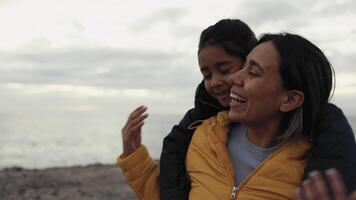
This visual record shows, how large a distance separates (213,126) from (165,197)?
481 millimetres

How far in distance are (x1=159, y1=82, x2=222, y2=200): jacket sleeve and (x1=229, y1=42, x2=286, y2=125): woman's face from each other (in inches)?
19.8

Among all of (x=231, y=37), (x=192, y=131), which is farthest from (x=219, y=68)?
(x=192, y=131)

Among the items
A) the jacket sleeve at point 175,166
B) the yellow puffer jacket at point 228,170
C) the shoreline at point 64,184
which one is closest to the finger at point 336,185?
the yellow puffer jacket at point 228,170

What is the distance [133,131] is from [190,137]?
1.12 ft

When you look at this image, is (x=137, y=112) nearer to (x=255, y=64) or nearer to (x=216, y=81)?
(x=216, y=81)

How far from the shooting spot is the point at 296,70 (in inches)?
110

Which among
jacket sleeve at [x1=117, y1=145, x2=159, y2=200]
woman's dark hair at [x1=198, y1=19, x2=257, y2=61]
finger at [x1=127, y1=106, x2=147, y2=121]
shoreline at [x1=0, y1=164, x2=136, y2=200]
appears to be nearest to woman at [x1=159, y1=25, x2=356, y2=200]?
woman's dark hair at [x1=198, y1=19, x2=257, y2=61]

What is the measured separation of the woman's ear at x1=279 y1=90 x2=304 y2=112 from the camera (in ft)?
9.25

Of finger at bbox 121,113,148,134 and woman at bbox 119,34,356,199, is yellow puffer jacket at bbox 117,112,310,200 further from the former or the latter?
finger at bbox 121,113,148,134

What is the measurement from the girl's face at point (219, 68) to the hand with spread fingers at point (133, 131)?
0.44 meters

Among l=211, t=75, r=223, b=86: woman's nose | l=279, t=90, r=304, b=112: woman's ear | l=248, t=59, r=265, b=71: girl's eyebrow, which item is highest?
l=248, t=59, r=265, b=71: girl's eyebrow

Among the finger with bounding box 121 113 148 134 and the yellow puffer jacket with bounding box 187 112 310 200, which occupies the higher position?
the finger with bounding box 121 113 148 134

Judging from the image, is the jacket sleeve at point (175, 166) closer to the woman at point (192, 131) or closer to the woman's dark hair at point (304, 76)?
the woman at point (192, 131)

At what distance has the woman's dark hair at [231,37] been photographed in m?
3.37
